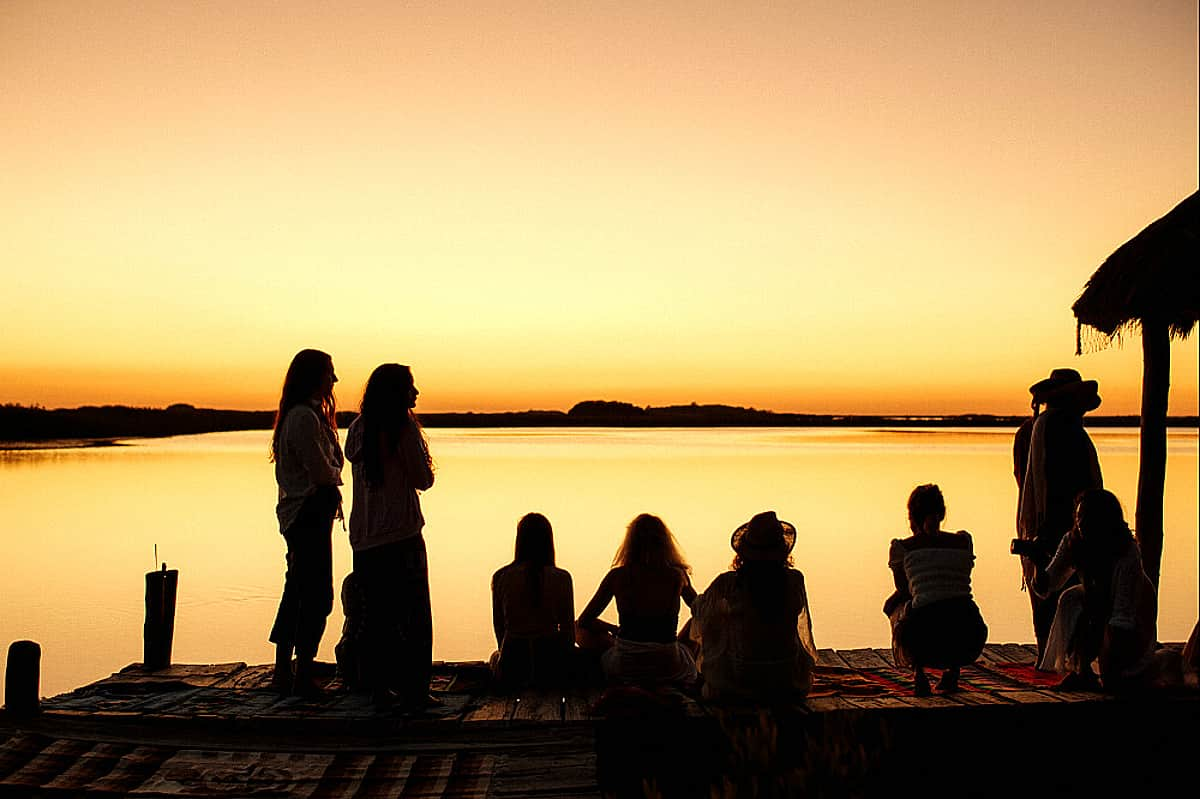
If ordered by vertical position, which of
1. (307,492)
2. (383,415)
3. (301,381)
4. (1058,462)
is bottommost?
(307,492)

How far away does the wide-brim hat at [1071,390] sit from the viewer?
6.43 m

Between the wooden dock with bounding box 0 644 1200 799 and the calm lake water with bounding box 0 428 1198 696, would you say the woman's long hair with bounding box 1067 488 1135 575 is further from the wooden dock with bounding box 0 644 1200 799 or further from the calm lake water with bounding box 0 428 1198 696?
the calm lake water with bounding box 0 428 1198 696

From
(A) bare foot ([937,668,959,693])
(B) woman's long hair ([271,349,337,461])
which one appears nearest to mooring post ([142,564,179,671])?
(B) woman's long hair ([271,349,337,461])

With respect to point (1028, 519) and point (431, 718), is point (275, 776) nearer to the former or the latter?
point (431, 718)

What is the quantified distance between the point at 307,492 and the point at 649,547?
1764mm

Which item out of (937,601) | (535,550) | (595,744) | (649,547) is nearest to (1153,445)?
(937,601)

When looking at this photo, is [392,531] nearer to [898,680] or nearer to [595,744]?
[595,744]

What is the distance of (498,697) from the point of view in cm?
595

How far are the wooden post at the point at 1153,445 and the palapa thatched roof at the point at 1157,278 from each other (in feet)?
0.51

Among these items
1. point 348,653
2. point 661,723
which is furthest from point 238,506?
point 661,723

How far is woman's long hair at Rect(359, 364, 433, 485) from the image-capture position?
18.4 feet

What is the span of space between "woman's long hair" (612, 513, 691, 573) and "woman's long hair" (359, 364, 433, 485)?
3.58 ft

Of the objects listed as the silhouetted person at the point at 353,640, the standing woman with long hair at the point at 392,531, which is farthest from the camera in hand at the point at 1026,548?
the silhouetted person at the point at 353,640

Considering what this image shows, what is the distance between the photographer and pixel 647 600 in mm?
5711
